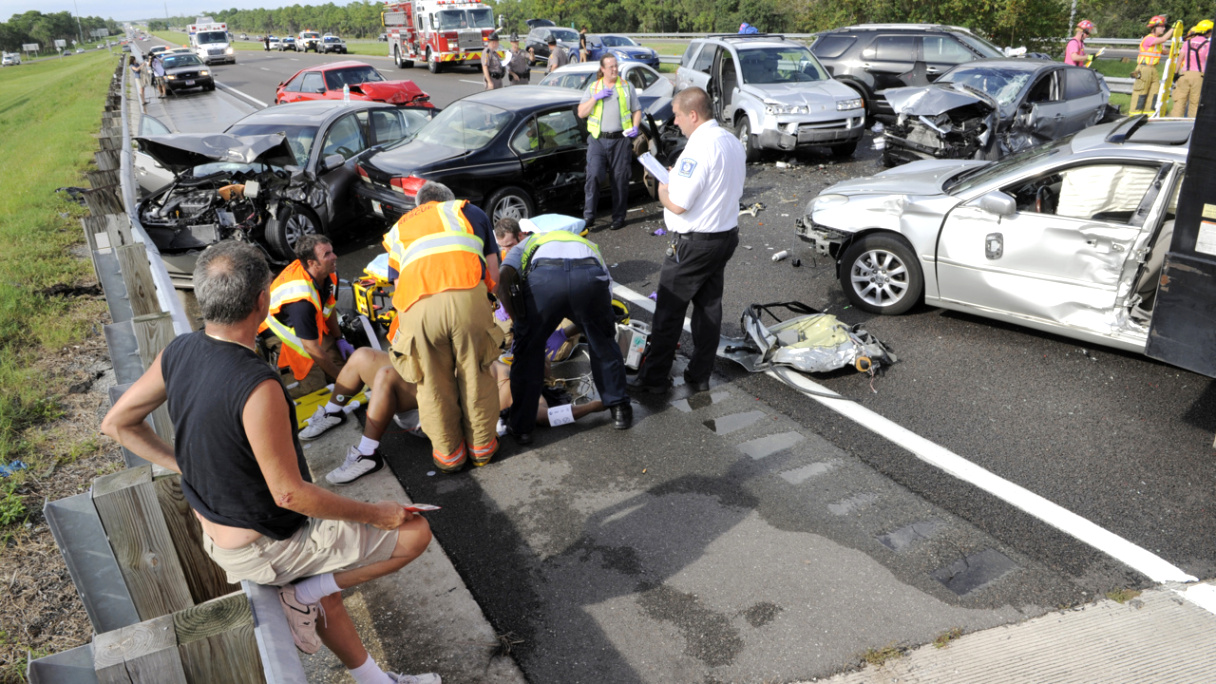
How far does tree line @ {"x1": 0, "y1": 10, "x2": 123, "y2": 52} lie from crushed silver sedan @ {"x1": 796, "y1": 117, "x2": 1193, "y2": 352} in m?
142

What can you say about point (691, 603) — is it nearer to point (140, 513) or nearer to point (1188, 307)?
point (140, 513)

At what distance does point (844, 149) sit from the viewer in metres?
12.9

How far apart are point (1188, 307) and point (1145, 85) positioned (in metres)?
12.5

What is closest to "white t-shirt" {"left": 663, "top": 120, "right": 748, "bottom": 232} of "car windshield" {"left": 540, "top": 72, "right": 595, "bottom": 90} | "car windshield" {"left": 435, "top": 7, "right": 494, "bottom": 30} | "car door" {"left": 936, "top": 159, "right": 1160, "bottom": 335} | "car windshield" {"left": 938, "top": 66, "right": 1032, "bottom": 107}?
"car door" {"left": 936, "top": 159, "right": 1160, "bottom": 335}

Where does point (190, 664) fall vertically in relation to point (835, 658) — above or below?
above

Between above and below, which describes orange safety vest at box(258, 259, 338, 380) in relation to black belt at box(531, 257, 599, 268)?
below

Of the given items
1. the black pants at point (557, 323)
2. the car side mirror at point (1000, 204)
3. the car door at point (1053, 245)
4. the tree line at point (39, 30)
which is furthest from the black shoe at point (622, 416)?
the tree line at point (39, 30)

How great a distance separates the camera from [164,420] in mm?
3098

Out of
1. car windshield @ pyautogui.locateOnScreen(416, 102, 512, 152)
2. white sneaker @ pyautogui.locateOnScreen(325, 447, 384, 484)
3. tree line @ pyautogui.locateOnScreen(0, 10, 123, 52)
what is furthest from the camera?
tree line @ pyautogui.locateOnScreen(0, 10, 123, 52)

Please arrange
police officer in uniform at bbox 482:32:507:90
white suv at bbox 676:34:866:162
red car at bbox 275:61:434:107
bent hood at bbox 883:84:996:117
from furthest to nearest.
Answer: red car at bbox 275:61:434:107
police officer in uniform at bbox 482:32:507:90
white suv at bbox 676:34:866:162
bent hood at bbox 883:84:996:117

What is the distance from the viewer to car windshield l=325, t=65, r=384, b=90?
18.0 meters

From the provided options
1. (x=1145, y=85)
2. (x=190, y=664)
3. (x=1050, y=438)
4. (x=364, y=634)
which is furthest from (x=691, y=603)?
(x=1145, y=85)

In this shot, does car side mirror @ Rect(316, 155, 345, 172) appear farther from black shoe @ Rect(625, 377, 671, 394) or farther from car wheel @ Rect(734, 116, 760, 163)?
car wheel @ Rect(734, 116, 760, 163)

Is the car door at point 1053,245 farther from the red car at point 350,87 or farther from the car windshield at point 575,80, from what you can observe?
the red car at point 350,87
